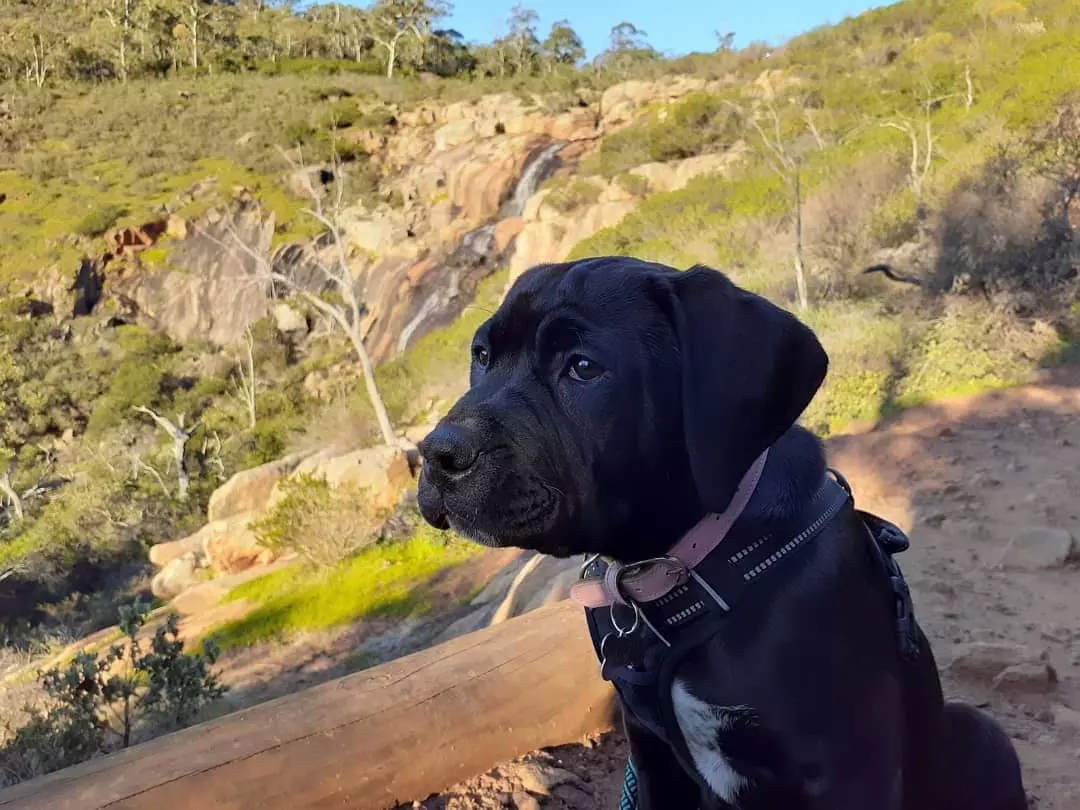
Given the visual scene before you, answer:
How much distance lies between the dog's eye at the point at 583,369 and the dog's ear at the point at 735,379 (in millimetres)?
172

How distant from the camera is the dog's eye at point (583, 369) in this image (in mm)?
1572

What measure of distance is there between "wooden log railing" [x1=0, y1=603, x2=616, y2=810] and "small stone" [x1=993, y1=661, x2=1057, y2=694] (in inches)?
64.2

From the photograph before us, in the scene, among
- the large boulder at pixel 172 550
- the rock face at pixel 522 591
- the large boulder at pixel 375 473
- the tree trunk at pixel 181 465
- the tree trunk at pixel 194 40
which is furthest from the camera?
the tree trunk at pixel 194 40

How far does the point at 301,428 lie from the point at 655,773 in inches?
990

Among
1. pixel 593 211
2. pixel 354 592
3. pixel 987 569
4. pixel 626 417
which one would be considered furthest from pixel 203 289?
pixel 626 417

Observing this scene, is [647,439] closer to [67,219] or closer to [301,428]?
[301,428]

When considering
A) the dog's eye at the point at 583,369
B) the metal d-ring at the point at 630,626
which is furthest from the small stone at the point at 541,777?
the dog's eye at the point at 583,369

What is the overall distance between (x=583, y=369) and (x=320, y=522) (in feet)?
41.0

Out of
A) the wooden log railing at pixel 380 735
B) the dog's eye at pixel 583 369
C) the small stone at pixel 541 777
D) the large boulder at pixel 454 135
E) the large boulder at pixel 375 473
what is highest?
the large boulder at pixel 454 135

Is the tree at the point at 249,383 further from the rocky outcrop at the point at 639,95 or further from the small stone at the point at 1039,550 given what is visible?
the small stone at the point at 1039,550

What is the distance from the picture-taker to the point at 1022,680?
127 inches

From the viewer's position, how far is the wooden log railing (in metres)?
2.10

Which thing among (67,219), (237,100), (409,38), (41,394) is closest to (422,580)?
(41,394)

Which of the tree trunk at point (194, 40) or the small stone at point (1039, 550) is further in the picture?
the tree trunk at point (194, 40)
